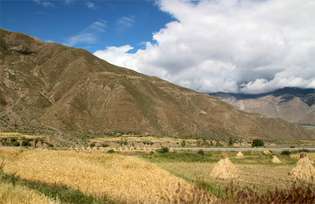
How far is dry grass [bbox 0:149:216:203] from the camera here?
1459cm

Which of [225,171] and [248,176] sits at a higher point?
[225,171]

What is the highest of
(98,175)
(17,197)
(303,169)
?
(17,197)

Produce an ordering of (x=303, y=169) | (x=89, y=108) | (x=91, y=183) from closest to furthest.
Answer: (x=91, y=183) < (x=303, y=169) < (x=89, y=108)

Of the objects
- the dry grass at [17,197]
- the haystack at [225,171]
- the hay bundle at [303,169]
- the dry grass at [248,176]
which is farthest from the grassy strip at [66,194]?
the hay bundle at [303,169]

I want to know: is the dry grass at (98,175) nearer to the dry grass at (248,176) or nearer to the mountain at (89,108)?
the dry grass at (248,176)

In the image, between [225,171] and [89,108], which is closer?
[225,171]

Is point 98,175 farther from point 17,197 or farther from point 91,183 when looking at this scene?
point 17,197

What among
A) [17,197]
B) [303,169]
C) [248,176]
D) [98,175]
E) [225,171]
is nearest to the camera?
[17,197]

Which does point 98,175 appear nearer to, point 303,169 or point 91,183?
point 91,183

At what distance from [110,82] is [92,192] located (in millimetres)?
Result: 180932

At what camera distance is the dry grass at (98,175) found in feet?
47.9

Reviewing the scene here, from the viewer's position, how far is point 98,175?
1834 centimetres

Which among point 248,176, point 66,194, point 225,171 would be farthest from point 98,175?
point 248,176

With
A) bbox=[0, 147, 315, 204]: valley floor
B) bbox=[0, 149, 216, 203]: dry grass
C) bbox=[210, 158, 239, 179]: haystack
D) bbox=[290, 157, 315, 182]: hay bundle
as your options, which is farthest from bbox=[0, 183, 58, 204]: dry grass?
bbox=[290, 157, 315, 182]: hay bundle
